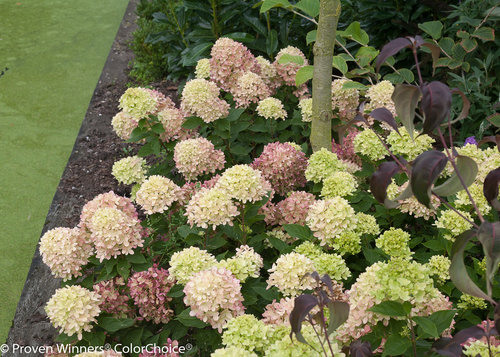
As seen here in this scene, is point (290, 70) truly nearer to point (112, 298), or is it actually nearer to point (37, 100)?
point (112, 298)

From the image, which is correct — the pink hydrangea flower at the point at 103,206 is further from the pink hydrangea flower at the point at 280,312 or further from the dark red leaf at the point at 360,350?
the dark red leaf at the point at 360,350

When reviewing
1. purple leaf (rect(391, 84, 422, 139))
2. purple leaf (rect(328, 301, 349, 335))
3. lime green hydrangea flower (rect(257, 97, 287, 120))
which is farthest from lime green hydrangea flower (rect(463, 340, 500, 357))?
lime green hydrangea flower (rect(257, 97, 287, 120))

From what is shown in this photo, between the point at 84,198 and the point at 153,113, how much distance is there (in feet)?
3.86

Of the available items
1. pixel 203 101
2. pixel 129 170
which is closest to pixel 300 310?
pixel 203 101

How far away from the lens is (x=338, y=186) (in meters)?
2.13

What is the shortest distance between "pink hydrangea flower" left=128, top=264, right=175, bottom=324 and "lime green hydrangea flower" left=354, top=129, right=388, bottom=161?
1075 mm

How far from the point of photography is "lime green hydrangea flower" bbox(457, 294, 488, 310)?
1.67 m

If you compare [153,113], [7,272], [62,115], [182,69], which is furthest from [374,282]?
[62,115]

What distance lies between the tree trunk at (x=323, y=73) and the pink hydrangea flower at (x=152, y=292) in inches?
48.5

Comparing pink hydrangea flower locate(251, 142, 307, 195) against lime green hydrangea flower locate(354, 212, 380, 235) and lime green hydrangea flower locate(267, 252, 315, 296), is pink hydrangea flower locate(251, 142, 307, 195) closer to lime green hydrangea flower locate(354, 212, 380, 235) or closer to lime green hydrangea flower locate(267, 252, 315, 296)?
lime green hydrangea flower locate(354, 212, 380, 235)

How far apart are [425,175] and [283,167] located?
159 centimetres

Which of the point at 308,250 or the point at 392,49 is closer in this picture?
the point at 392,49

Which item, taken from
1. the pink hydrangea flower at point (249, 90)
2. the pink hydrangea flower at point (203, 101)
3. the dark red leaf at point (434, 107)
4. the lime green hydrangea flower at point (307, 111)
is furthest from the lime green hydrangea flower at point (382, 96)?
the dark red leaf at point (434, 107)

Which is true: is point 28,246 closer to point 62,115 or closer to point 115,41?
point 62,115
